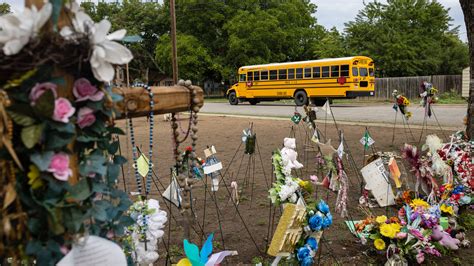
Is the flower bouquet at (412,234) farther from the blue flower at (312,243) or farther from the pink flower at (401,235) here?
the blue flower at (312,243)

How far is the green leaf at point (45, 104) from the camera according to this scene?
3.66 ft

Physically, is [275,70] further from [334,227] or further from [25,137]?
[25,137]

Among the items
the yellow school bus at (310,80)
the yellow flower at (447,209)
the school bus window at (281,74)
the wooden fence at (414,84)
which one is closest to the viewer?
the yellow flower at (447,209)

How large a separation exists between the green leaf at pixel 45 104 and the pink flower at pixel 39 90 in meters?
0.01

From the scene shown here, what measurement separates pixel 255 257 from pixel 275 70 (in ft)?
55.7

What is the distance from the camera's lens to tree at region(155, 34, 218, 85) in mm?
27578

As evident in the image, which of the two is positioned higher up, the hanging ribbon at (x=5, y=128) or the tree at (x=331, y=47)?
the tree at (x=331, y=47)

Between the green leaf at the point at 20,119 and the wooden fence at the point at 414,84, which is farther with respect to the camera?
the wooden fence at the point at 414,84

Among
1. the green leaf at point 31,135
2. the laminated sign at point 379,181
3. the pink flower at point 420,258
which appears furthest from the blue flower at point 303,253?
the green leaf at point 31,135

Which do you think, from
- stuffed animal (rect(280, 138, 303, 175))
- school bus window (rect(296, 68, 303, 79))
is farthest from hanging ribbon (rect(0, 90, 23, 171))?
school bus window (rect(296, 68, 303, 79))

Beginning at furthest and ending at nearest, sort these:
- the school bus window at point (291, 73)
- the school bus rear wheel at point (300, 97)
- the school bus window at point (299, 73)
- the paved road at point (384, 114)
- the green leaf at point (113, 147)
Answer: the school bus window at point (291, 73) < the school bus window at point (299, 73) < the school bus rear wheel at point (300, 97) < the paved road at point (384, 114) < the green leaf at point (113, 147)

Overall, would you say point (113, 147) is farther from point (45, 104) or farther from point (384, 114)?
point (384, 114)

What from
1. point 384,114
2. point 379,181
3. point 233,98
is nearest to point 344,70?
point 384,114

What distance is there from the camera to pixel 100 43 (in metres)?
1.18
